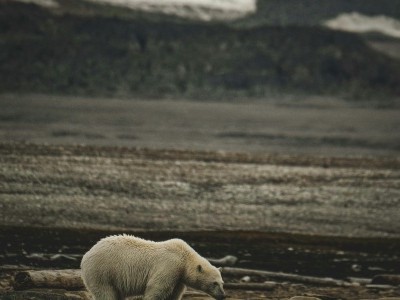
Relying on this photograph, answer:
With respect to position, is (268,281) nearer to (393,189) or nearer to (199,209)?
(199,209)

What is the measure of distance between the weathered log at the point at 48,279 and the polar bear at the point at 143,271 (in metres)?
2.38

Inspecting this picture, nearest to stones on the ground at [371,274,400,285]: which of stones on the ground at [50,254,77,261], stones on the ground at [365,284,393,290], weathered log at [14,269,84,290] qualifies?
stones on the ground at [365,284,393,290]

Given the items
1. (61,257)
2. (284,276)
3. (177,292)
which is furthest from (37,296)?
(284,276)

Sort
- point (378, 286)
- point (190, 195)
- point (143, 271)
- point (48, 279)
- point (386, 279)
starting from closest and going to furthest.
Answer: point (143, 271) < point (48, 279) < point (378, 286) < point (386, 279) < point (190, 195)

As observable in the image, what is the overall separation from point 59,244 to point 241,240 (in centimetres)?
630

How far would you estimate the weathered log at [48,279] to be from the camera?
14.5 meters

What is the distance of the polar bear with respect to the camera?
12.3 meters

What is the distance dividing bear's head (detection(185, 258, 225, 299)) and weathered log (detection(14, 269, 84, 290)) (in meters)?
3.12

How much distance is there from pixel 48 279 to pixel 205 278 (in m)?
3.39

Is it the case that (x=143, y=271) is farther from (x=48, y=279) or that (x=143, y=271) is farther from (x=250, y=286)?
(x=250, y=286)

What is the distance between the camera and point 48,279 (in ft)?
48.0

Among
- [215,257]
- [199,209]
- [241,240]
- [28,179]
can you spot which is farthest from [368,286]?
[28,179]

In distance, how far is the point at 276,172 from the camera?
63.1 metres

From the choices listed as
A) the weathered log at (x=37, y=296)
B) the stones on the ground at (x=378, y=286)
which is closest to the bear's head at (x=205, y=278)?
the weathered log at (x=37, y=296)
